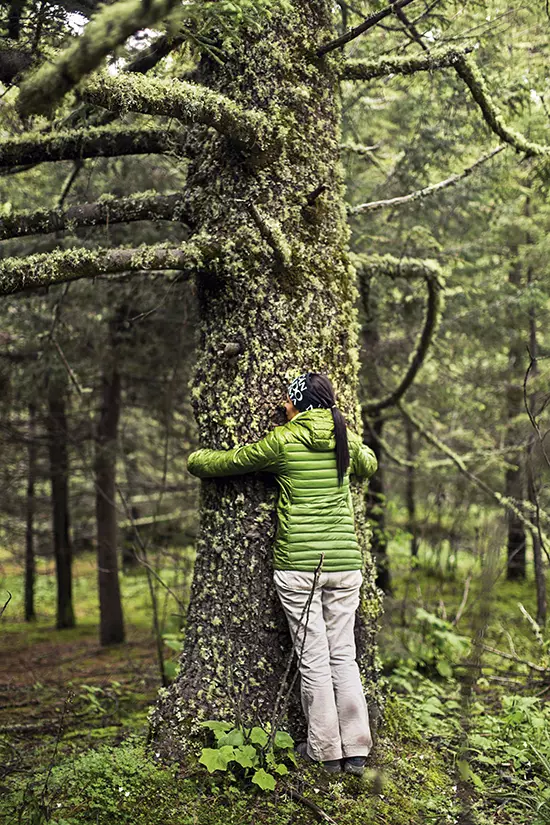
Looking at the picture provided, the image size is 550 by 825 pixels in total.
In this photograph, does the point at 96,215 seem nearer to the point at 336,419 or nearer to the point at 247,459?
the point at 247,459

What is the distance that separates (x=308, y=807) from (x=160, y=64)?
5.13 m

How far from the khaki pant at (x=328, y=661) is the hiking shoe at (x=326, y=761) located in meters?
0.04

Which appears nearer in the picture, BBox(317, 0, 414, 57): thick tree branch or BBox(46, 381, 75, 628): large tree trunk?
BBox(317, 0, 414, 57): thick tree branch

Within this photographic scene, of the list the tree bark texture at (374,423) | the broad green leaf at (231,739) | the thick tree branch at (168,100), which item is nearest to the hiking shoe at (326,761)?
the broad green leaf at (231,739)

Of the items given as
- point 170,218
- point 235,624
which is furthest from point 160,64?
point 235,624

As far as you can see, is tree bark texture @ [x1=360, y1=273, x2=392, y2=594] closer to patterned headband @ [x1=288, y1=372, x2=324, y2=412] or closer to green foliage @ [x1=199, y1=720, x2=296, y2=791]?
patterned headband @ [x1=288, y1=372, x2=324, y2=412]

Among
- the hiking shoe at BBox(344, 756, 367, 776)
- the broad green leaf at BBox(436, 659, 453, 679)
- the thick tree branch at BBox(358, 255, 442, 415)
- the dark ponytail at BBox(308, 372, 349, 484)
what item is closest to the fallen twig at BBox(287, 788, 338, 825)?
the hiking shoe at BBox(344, 756, 367, 776)

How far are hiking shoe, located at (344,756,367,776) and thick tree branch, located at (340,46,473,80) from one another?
4.54 m

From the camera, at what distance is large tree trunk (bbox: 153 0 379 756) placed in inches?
159

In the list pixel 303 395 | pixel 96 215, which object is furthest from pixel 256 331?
pixel 96 215

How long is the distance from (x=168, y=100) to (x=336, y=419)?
6.80 feet

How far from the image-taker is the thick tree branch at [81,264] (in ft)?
12.6

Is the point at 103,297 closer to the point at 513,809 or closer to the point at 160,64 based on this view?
the point at 160,64

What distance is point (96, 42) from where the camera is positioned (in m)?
2.16
